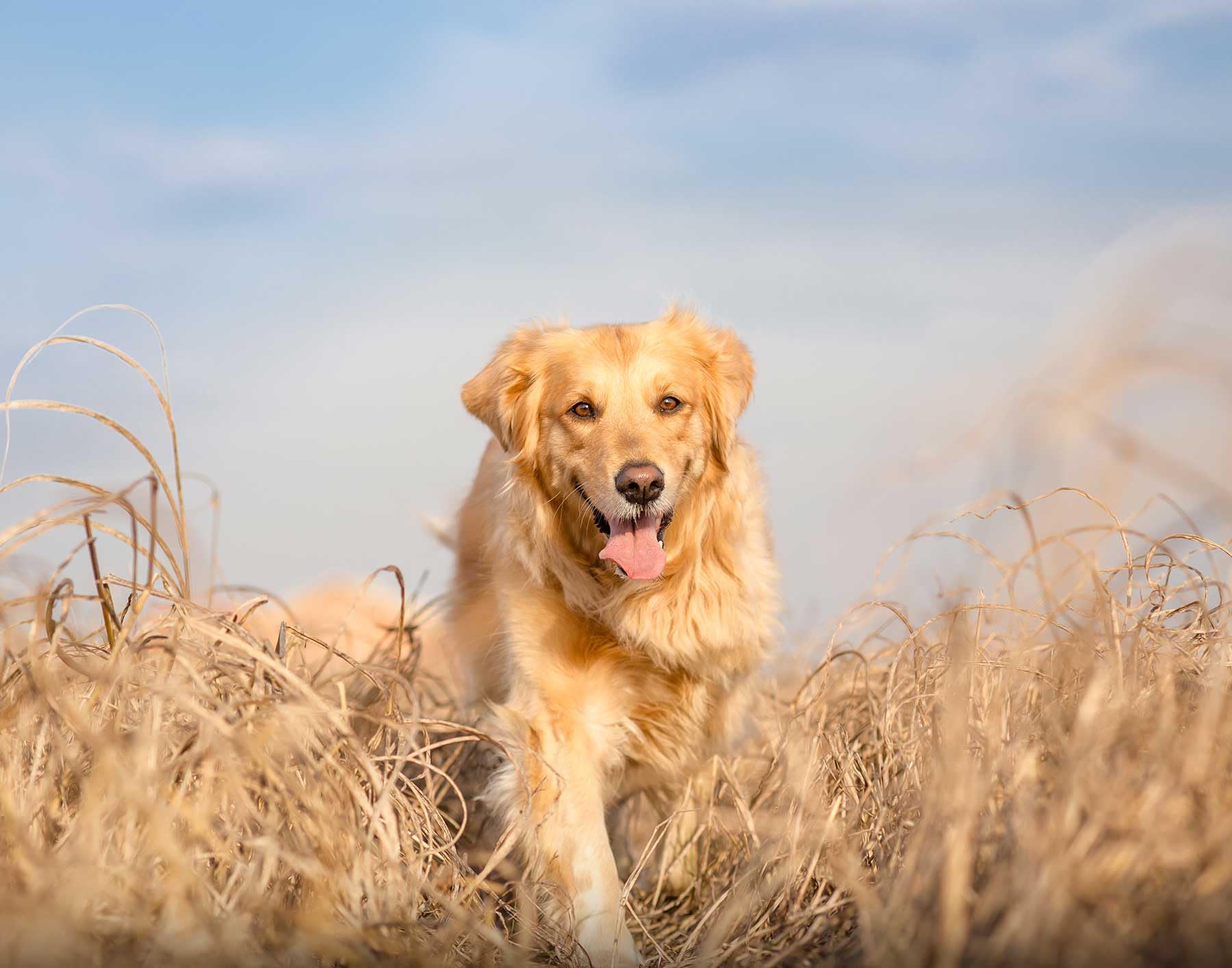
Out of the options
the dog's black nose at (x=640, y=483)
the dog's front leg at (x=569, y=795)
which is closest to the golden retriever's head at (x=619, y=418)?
the dog's black nose at (x=640, y=483)

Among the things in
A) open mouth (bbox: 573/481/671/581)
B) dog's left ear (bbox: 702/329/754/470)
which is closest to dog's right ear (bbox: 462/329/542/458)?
open mouth (bbox: 573/481/671/581)

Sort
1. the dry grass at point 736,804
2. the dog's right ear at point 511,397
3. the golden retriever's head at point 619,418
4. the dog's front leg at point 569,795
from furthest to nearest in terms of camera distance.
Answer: the dog's right ear at point 511,397
the golden retriever's head at point 619,418
the dog's front leg at point 569,795
the dry grass at point 736,804

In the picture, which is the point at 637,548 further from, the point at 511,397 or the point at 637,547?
the point at 511,397

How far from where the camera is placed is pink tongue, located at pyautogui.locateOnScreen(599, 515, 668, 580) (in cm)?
354

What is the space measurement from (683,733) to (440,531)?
2.11 m

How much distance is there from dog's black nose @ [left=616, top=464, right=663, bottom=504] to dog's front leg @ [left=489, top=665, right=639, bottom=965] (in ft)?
2.26

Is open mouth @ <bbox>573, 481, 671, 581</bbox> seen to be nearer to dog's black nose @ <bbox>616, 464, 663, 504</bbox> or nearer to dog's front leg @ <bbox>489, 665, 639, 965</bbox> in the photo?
dog's black nose @ <bbox>616, 464, 663, 504</bbox>

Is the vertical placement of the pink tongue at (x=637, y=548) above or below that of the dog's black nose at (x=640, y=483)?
below

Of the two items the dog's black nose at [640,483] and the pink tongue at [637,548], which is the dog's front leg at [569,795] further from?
the dog's black nose at [640,483]

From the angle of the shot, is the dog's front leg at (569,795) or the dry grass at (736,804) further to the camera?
the dog's front leg at (569,795)

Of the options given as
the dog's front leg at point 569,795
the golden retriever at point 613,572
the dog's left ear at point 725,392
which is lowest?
the dog's front leg at point 569,795

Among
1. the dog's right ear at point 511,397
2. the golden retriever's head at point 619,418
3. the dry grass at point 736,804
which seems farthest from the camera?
the dog's right ear at point 511,397

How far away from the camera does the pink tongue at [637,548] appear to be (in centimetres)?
354

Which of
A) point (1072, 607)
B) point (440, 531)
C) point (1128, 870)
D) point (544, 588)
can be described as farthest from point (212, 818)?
point (440, 531)
